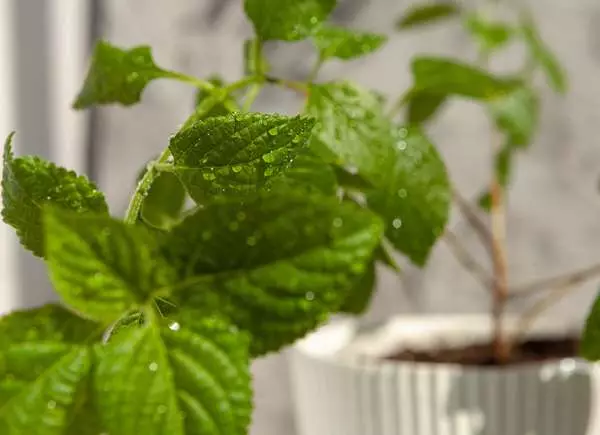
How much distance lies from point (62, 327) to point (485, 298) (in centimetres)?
62

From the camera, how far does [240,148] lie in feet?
0.61

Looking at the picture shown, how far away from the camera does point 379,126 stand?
11.5 inches

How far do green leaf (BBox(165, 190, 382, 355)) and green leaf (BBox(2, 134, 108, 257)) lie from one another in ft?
0.12

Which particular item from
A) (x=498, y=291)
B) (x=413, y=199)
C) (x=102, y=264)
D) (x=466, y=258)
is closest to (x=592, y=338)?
(x=413, y=199)

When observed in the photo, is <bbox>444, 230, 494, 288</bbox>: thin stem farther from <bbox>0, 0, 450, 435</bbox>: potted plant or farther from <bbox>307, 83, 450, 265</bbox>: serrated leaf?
<bbox>0, 0, 450, 435</bbox>: potted plant

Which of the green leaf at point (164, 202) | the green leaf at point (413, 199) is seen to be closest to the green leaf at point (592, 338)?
the green leaf at point (413, 199)

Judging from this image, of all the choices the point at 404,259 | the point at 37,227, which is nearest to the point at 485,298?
the point at 404,259

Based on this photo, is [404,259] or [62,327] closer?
[62,327]

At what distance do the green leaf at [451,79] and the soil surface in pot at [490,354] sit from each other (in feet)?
0.74

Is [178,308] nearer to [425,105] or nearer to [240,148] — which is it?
[240,148]

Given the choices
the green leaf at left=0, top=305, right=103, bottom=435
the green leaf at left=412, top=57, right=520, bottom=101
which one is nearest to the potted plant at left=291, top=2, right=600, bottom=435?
the green leaf at left=412, top=57, right=520, bottom=101

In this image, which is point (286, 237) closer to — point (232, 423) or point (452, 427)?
point (232, 423)

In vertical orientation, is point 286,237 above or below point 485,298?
above

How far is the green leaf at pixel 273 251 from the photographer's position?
0.17 meters
